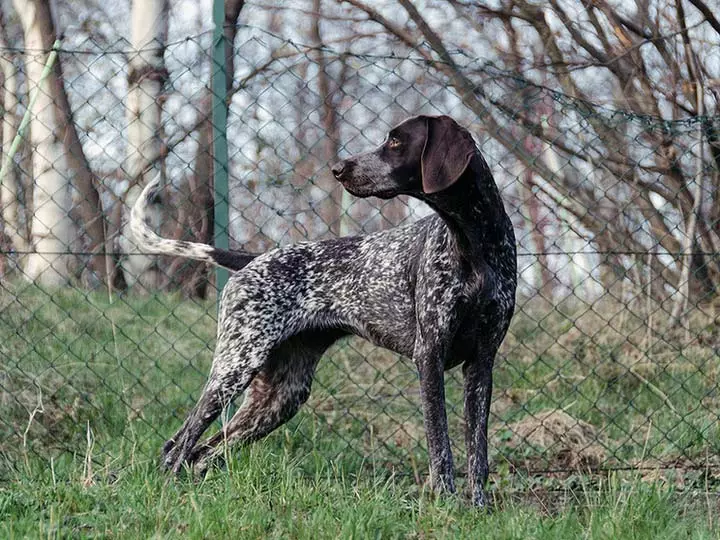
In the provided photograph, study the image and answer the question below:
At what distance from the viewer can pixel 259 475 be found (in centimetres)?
333

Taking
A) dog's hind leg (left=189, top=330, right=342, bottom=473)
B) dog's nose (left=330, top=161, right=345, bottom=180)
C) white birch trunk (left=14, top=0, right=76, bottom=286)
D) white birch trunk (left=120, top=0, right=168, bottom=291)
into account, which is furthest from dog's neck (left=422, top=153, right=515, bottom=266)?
white birch trunk (left=14, top=0, right=76, bottom=286)

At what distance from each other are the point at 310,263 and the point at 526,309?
12.3ft

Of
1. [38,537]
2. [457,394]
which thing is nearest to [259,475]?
[38,537]

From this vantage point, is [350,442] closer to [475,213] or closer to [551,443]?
[551,443]

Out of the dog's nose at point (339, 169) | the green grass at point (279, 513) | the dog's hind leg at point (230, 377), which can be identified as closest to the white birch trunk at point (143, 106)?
the dog's hind leg at point (230, 377)

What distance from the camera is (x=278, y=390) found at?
4.26 meters

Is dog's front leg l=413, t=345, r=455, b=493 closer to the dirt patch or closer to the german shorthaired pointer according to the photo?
the german shorthaired pointer

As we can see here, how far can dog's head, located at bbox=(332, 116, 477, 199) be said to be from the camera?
3.41 metres

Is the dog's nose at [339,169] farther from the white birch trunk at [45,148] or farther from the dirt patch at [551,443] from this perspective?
the white birch trunk at [45,148]

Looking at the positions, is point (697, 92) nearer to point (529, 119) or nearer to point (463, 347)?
point (529, 119)

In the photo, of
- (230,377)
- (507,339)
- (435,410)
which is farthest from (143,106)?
(435,410)

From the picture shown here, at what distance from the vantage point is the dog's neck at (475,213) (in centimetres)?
355

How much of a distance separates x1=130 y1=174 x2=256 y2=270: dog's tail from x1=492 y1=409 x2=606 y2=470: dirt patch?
64.8 inches

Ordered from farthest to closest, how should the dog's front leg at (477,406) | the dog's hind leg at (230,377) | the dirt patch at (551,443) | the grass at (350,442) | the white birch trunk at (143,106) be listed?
the white birch trunk at (143,106) → the dirt patch at (551,443) → the dog's hind leg at (230,377) → the dog's front leg at (477,406) → the grass at (350,442)
